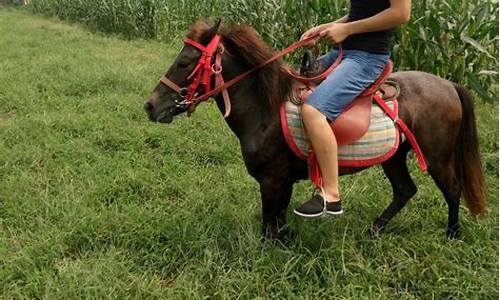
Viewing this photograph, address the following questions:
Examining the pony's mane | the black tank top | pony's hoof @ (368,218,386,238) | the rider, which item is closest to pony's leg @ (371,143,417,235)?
pony's hoof @ (368,218,386,238)

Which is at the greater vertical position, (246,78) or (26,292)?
(246,78)

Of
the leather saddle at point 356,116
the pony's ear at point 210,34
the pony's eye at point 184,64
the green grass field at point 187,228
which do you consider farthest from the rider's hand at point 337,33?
the green grass field at point 187,228

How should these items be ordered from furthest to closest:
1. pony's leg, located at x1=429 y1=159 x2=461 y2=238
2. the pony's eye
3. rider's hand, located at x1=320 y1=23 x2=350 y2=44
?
pony's leg, located at x1=429 y1=159 x2=461 y2=238
the pony's eye
rider's hand, located at x1=320 y1=23 x2=350 y2=44

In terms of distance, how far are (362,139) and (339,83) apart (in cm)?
39

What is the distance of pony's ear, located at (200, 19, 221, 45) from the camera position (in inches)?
105

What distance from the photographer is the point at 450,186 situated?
3.12 m

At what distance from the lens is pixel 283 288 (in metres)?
2.65

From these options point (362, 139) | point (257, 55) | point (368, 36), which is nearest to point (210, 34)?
point (257, 55)

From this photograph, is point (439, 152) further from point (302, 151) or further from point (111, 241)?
point (111, 241)

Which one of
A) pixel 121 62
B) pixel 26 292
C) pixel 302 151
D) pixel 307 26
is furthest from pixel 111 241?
pixel 121 62

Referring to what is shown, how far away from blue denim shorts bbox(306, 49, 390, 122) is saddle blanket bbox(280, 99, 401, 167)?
0.57 feet

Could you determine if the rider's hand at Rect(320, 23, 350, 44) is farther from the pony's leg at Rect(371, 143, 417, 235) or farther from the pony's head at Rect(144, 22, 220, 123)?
the pony's leg at Rect(371, 143, 417, 235)

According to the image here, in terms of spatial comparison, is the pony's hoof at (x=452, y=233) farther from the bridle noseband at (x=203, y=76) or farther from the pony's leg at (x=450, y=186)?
the bridle noseband at (x=203, y=76)

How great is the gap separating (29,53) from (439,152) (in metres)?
9.25
